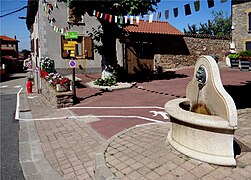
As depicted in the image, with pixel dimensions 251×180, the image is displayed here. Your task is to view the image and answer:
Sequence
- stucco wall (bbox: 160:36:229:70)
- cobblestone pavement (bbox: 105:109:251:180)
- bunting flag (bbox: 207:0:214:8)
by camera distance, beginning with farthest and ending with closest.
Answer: stucco wall (bbox: 160:36:229:70) < bunting flag (bbox: 207:0:214:8) < cobblestone pavement (bbox: 105:109:251:180)

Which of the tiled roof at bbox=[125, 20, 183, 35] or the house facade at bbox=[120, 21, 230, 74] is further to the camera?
the tiled roof at bbox=[125, 20, 183, 35]

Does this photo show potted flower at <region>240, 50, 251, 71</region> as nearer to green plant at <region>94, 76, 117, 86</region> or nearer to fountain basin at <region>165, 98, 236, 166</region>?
green plant at <region>94, 76, 117, 86</region>

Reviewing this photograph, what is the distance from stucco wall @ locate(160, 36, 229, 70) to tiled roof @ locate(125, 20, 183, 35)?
1427 mm

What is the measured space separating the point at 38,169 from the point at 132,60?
1307 centimetres

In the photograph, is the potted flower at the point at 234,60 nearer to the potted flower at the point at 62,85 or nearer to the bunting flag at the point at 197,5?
the bunting flag at the point at 197,5

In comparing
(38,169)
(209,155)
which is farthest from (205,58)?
(38,169)

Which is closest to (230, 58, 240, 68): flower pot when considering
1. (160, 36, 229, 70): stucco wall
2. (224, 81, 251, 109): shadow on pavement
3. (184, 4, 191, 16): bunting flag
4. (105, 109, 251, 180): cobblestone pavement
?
(160, 36, 229, 70): stucco wall

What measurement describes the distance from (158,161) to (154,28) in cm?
1584

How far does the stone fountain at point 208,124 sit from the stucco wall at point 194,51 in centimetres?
1376

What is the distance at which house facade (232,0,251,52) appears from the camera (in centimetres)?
1970

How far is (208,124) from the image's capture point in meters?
3.17

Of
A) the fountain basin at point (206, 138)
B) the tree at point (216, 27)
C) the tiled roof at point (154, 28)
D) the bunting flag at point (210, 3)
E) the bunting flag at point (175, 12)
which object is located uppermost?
the tree at point (216, 27)

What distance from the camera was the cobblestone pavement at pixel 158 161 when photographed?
3.03 metres

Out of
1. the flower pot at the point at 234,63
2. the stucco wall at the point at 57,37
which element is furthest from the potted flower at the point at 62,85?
the flower pot at the point at 234,63
